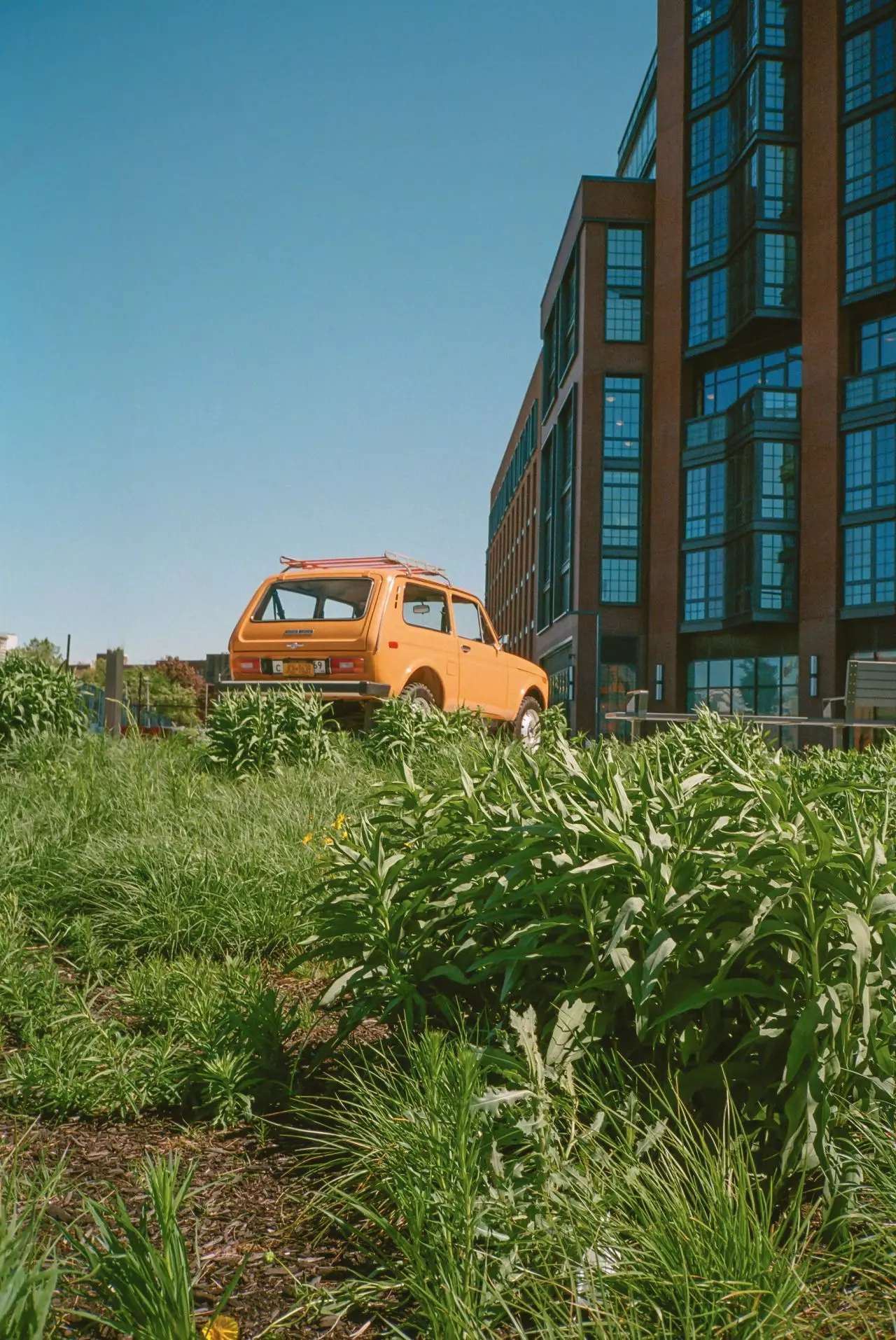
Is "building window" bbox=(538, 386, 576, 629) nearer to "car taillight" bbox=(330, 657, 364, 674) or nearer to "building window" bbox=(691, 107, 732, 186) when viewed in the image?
"building window" bbox=(691, 107, 732, 186)

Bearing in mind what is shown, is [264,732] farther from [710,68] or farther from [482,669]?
[710,68]

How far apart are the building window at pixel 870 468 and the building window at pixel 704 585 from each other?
5316 millimetres

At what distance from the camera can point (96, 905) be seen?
4.91m

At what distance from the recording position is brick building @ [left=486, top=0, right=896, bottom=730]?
37.7m

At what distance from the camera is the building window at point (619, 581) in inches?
1740

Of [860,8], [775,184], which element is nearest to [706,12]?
[860,8]

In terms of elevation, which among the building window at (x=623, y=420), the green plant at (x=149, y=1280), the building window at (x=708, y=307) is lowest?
the green plant at (x=149, y=1280)

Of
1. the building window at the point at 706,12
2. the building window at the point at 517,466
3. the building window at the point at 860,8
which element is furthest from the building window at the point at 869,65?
the building window at the point at 517,466

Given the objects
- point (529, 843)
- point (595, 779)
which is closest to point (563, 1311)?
point (529, 843)

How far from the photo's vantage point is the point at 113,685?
36.4ft

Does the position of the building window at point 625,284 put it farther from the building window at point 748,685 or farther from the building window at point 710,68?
the building window at point 748,685

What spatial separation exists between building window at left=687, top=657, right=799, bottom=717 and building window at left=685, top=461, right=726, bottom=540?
205 inches

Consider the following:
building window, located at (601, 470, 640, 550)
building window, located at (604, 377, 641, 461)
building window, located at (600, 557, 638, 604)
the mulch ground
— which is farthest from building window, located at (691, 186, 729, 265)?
the mulch ground

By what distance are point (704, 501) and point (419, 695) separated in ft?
105
